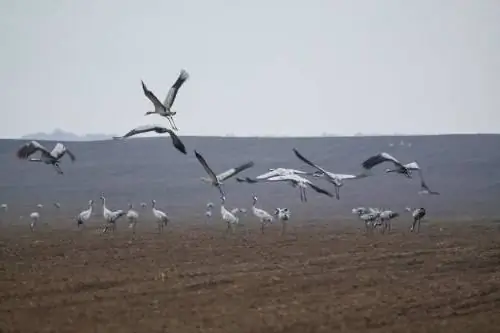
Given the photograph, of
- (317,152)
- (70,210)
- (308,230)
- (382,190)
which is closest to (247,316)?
(308,230)

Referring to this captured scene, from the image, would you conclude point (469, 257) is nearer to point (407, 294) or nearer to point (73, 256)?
point (407, 294)

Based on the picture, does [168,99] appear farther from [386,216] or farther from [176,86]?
[386,216]

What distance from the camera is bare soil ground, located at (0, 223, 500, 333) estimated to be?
17.3 ft

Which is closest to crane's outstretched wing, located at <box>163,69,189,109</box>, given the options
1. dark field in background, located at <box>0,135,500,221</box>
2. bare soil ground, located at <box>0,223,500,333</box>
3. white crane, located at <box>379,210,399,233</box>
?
bare soil ground, located at <box>0,223,500,333</box>

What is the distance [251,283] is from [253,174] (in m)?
8.61

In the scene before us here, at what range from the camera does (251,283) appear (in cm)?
642

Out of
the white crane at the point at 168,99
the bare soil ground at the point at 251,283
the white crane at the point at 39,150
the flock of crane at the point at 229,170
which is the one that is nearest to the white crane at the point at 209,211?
the flock of crane at the point at 229,170

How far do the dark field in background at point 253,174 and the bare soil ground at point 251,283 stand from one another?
3503mm

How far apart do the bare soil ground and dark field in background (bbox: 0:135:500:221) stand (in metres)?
3.50

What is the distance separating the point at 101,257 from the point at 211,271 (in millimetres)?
1486

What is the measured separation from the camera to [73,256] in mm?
7812

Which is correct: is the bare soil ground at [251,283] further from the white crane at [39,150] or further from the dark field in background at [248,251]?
the white crane at [39,150]

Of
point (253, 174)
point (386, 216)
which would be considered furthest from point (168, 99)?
point (253, 174)

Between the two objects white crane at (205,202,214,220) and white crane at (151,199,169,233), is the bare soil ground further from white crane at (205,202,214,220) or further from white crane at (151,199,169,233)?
white crane at (205,202,214,220)
